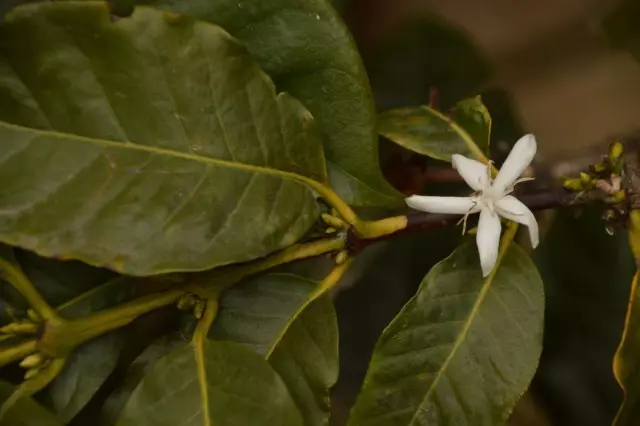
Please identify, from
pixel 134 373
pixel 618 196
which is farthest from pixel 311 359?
pixel 618 196

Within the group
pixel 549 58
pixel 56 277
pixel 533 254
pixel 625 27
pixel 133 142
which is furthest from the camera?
pixel 549 58

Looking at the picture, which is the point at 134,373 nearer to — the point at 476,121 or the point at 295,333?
the point at 295,333

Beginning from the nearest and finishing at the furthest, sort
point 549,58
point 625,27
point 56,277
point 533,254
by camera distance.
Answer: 1. point 56,277
2. point 625,27
3. point 533,254
4. point 549,58

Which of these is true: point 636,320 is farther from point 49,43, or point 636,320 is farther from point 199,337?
point 49,43

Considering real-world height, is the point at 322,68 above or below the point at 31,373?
above

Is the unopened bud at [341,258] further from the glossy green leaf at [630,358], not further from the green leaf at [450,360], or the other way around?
the glossy green leaf at [630,358]

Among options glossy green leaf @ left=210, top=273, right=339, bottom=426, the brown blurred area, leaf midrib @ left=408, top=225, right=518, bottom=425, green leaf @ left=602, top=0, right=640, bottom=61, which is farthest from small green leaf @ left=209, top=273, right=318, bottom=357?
the brown blurred area

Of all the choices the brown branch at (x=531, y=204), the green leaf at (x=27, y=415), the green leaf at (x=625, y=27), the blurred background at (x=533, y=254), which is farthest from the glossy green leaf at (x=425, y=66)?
the green leaf at (x=27, y=415)
